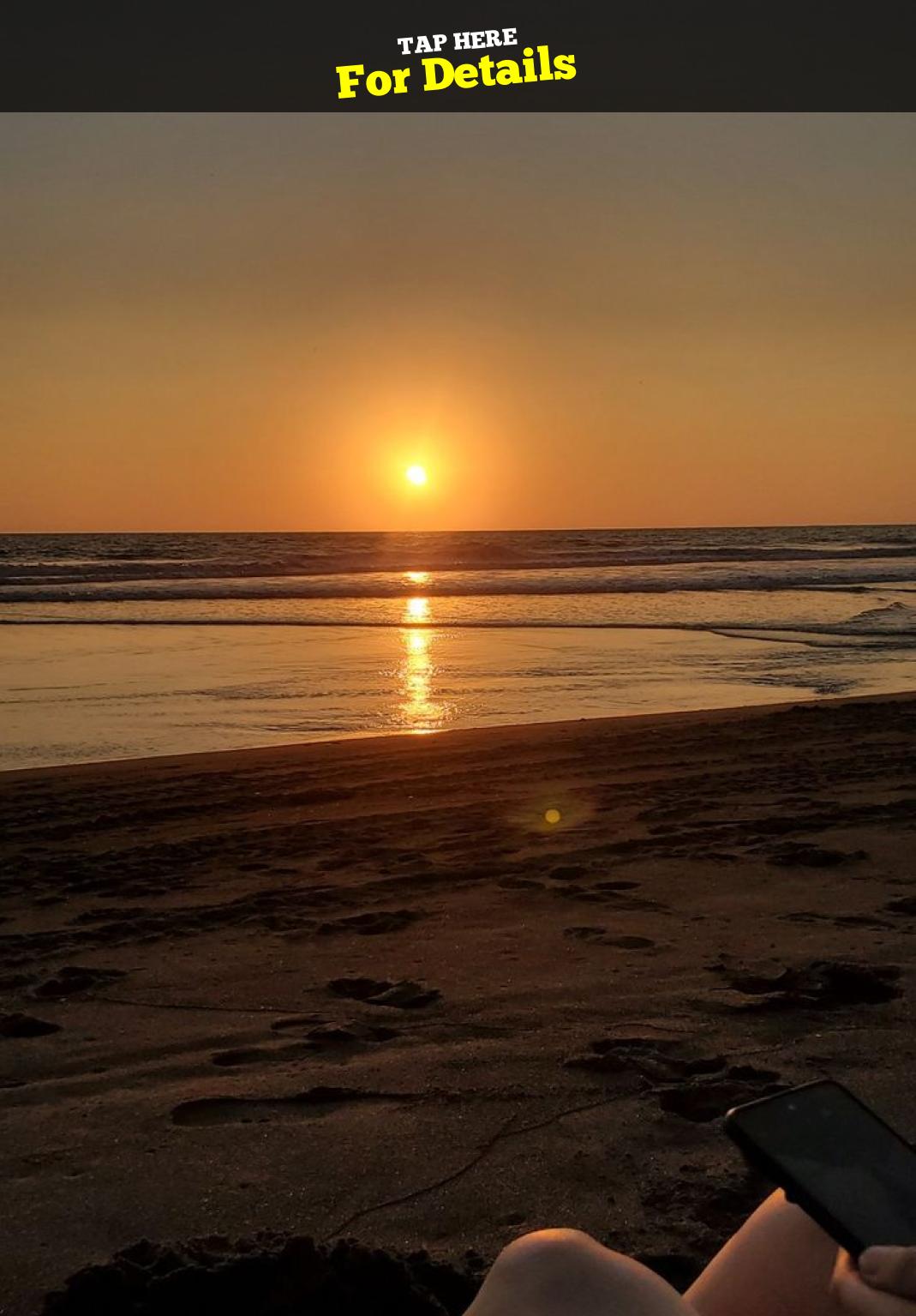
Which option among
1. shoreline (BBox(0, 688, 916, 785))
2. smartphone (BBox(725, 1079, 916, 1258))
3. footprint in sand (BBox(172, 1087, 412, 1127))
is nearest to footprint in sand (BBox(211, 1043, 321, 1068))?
footprint in sand (BBox(172, 1087, 412, 1127))

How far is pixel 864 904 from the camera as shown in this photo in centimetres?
510

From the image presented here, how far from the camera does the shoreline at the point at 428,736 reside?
8.95 meters

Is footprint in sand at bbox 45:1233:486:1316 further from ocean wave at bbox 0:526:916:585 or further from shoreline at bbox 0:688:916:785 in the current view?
ocean wave at bbox 0:526:916:585

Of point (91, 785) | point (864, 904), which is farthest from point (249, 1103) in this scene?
point (91, 785)

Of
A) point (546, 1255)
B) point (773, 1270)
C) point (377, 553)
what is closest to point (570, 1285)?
point (546, 1255)

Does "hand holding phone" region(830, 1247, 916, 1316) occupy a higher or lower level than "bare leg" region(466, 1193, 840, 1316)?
higher

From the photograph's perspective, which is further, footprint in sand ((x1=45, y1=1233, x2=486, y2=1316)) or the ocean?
the ocean

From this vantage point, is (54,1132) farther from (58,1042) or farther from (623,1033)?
(623,1033)

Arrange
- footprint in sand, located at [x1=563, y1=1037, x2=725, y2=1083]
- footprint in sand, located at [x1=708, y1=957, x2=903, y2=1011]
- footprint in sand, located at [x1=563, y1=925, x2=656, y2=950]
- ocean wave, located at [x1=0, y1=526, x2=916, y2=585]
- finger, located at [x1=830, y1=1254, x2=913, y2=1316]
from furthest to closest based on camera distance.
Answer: ocean wave, located at [x1=0, y1=526, x2=916, y2=585] < footprint in sand, located at [x1=563, y1=925, x2=656, y2=950] < footprint in sand, located at [x1=708, y1=957, x2=903, y2=1011] < footprint in sand, located at [x1=563, y1=1037, x2=725, y2=1083] < finger, located at [x1=830, y1=1254, x2=913, y2=1316]

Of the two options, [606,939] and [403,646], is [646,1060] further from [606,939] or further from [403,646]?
[403,646]

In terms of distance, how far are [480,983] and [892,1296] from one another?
10.4 feet

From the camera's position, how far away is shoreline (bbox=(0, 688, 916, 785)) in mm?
8945

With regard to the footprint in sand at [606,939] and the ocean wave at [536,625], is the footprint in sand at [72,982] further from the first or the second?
the ocean wave at [536,625]

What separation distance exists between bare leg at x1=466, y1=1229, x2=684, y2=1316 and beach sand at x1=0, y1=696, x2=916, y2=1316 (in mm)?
1140
